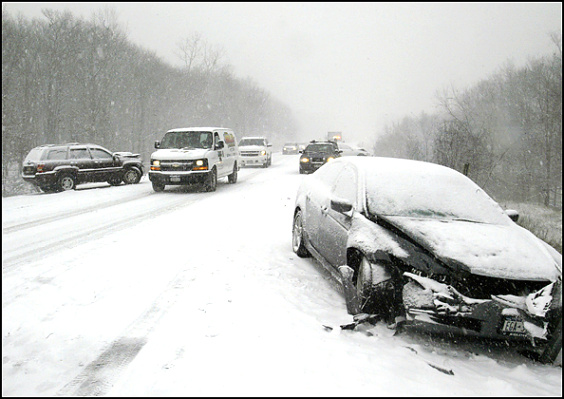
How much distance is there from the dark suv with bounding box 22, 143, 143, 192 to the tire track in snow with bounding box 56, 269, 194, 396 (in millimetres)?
12323

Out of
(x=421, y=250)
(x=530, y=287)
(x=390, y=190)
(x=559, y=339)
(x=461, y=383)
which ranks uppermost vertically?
(x=390, y=190)

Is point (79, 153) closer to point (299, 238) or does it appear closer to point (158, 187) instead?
point (158, 187)

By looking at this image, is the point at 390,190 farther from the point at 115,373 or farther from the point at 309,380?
the point at 115,373

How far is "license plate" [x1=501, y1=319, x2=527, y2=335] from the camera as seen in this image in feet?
10.9

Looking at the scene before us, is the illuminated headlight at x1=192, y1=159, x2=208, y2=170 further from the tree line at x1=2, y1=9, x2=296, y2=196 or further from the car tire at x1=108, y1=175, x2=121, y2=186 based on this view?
the tree line at x1=2, y1=9, x2=296, y2=196

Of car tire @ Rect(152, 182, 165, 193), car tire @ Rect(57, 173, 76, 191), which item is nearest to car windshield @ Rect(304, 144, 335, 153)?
car tire @ Rect(152, 182, 165, 193)

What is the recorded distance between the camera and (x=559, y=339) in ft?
11.0

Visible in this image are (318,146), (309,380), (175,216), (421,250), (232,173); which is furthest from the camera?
(318,146)

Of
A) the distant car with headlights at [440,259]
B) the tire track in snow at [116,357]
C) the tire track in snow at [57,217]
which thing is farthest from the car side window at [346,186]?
the tire track in snow at [57,217]

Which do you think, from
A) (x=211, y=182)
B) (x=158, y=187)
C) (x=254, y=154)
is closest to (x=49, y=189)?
(x=158, y=187)

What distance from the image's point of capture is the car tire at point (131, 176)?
17000mm

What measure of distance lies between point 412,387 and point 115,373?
89.3 inches

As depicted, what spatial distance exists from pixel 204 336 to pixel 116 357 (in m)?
0.75

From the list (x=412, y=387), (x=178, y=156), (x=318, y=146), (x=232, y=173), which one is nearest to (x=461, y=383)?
(x=412, y=387)
